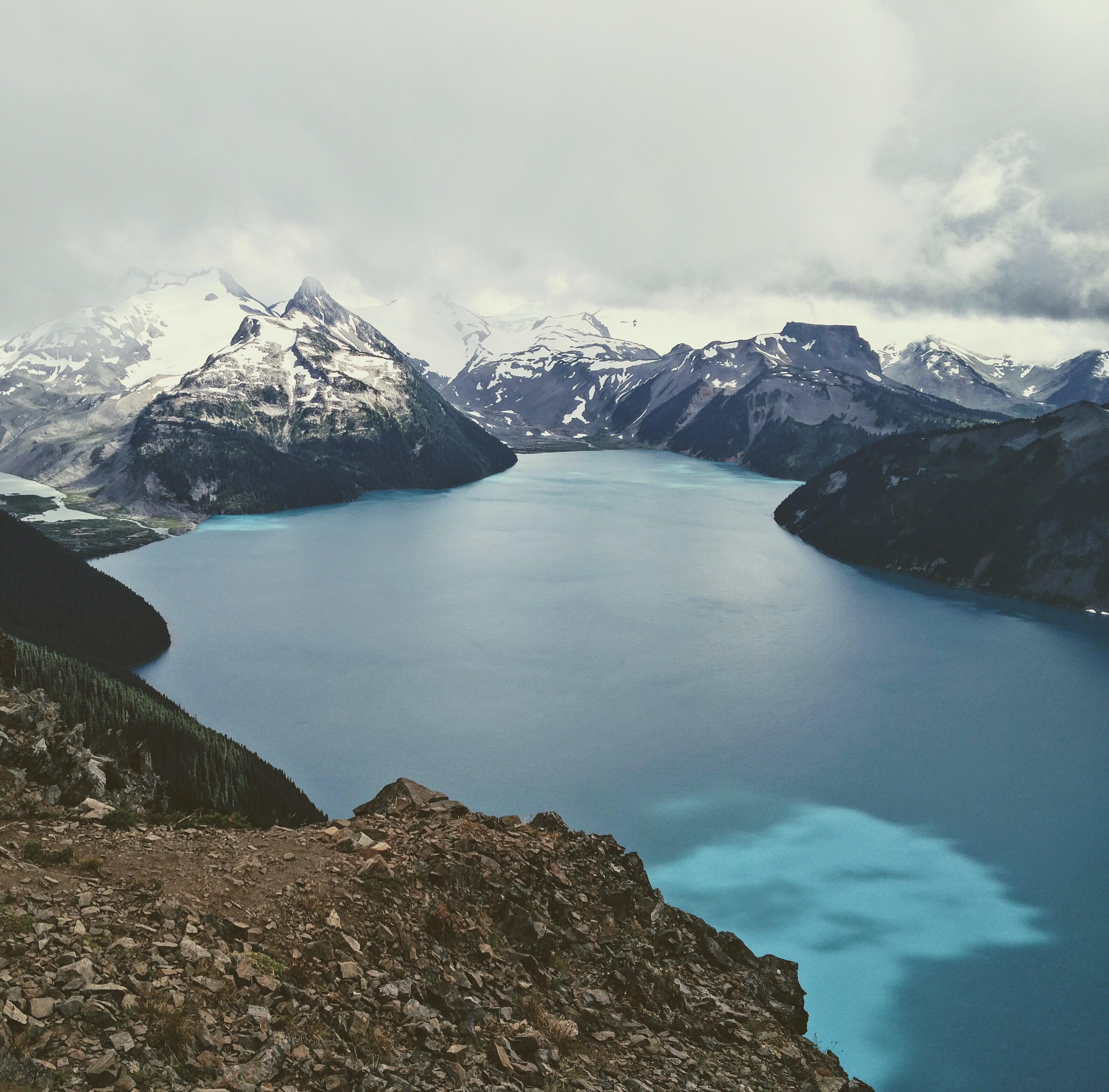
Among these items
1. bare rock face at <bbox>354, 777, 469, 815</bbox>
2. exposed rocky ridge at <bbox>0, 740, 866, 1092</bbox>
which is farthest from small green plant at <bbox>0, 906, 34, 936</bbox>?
bare rock face at <bbox>354, 777, 469, 815</bbox>

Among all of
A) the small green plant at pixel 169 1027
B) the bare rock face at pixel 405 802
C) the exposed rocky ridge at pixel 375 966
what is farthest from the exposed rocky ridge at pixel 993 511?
the small green plant at pixel 169 1027

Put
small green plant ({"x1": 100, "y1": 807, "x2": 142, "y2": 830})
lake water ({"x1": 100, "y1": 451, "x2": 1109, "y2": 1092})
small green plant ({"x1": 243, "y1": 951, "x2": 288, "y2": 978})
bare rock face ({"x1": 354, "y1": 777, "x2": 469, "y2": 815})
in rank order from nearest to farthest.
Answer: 1. small green plant ({"x1": 243, "y1": 951, "x2": 288, "y2": 978})
2. small green plant ({"x1": 100, "y1": 807, "x2": 142, "y2": 830})
3. bare rock face ({"x1": 354, "y1": 777, "x2": 469, "y2": 815})
4. lake water ({"x1": 100, "y1": 451, "x2": 1109, "y2": 1092})

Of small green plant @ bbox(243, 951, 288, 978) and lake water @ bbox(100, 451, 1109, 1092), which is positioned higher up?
small green plant @ bbox(243, 951, 288, 978)

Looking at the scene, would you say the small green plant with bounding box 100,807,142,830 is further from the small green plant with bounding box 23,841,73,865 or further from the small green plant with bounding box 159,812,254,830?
the small green plant with bounding box 23,841,73,865

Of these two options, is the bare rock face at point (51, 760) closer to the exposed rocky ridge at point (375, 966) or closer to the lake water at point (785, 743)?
the exposed rocky ridge at point (375, 966)

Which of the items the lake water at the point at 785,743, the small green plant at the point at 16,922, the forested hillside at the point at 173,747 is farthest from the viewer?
the forested hillside at the point at 173,747

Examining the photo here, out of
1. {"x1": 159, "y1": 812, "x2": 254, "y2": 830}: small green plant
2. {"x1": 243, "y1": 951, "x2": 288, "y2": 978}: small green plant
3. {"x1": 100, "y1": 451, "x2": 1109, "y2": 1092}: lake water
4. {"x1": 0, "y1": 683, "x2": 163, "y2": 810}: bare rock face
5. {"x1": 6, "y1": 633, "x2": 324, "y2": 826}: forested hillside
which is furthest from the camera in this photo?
{"x1": 6, "y1": 633, "x2": 324, "y2": 826}: forested hillside
